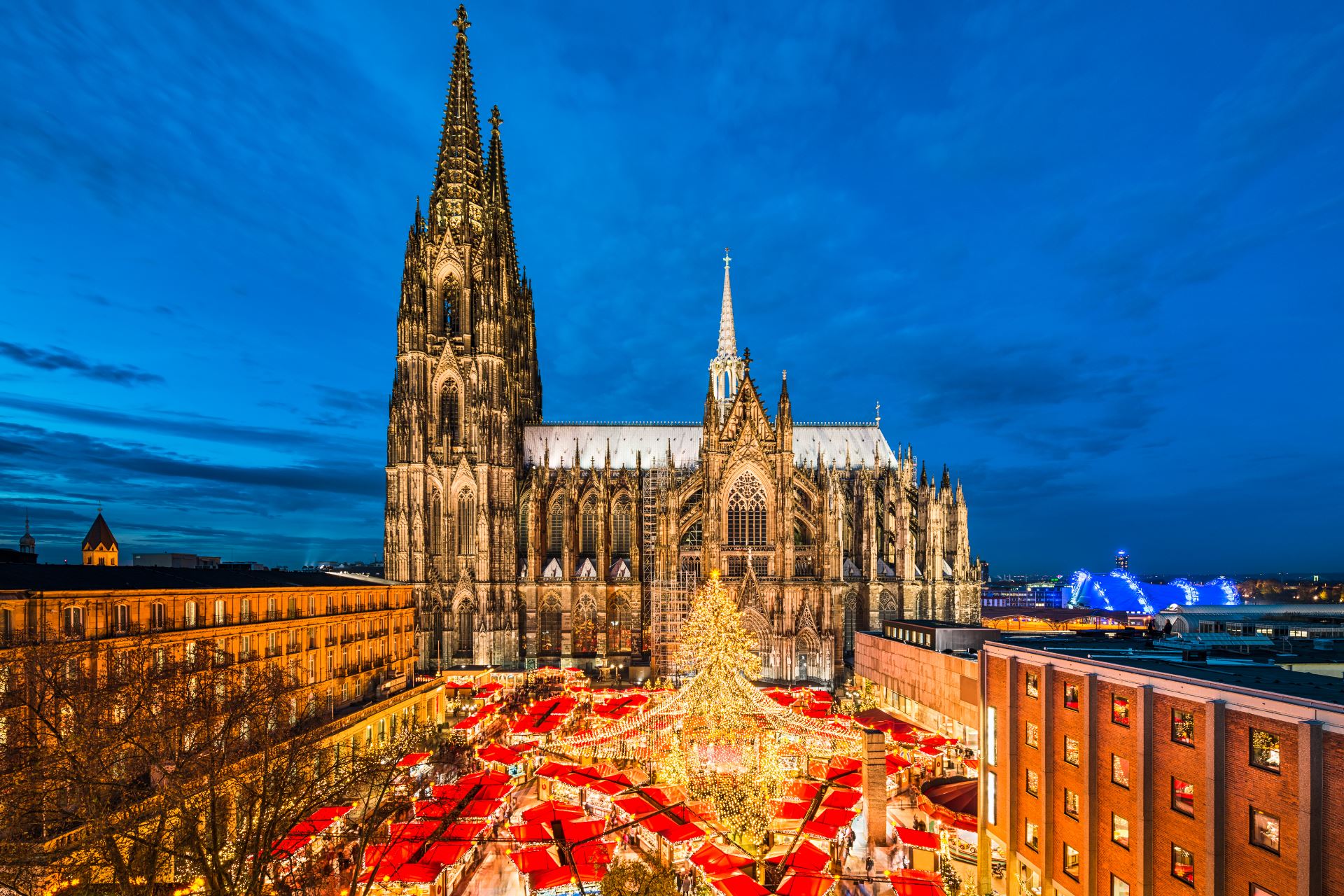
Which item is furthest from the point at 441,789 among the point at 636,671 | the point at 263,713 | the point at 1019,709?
the point at 636,671

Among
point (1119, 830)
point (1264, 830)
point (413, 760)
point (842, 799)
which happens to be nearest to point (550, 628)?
point (413, 760)

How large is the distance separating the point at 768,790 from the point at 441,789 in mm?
14336

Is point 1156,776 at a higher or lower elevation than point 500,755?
higher

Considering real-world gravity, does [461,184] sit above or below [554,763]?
above

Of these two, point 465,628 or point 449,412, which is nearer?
point 465,628

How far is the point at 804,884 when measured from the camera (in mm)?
23047

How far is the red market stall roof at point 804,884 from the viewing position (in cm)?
2269

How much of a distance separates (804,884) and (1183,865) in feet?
35.4

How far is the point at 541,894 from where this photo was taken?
24.3 m

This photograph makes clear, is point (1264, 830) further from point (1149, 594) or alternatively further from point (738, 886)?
point (1149, 594)

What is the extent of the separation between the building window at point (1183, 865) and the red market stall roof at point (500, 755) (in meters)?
→ 27.6

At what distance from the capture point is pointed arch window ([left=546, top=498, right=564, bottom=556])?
69.1 meters

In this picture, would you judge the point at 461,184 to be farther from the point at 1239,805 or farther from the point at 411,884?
the point at 1239,805

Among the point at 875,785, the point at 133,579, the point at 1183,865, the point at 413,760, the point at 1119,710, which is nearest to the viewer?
the point at 1183,865
